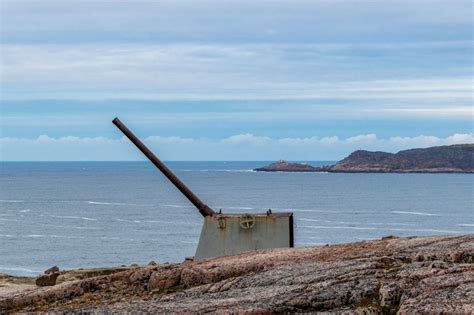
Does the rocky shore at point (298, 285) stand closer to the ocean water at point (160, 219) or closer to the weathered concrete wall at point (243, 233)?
the weathered concrete wall at point (243, 233)

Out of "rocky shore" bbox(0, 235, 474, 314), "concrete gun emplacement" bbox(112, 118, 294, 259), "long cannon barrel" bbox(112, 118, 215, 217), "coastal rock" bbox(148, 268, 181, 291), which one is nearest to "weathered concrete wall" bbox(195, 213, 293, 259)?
"concrete gun emplacement" bbox(112, 118, 294, 259)

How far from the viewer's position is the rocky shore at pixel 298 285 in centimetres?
1071

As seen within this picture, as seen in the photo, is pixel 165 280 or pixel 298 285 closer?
pixel 298 285

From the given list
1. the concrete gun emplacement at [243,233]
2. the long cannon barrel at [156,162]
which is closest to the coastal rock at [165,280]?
the concrete gun emplacement at [243,233]

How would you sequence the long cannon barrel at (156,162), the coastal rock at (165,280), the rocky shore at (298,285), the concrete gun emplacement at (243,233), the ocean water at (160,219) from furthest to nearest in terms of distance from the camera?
the ocean water at (160,219) < the long cannon barrel at (156,162) < the concrete gun emplacement at (243,233) < the coastal rock at (165,280) < the rocky shore at (298,285)

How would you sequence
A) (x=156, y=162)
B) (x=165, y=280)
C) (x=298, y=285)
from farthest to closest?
(x=156, y=162) < (x=165, y=280) < (x=298, y=285)

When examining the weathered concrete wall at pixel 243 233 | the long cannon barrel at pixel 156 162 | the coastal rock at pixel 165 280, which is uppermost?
A: the long cannon barrel at pixel 156 162

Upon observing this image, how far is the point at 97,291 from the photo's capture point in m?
13.7

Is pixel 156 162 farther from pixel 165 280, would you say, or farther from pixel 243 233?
pixel 165 280

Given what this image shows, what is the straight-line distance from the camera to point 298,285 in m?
11.5

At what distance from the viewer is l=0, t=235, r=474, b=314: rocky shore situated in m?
10.7

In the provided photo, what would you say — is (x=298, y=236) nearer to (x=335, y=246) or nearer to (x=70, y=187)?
(x=335, y=246)

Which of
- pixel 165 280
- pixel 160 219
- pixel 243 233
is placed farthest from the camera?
pixel 160 219

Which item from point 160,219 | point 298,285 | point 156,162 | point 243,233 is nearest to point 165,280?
point 298,285
